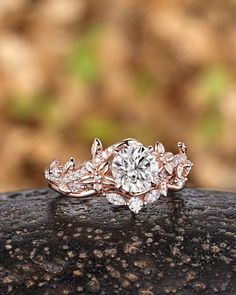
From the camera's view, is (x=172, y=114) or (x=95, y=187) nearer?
(x=95, y=187)

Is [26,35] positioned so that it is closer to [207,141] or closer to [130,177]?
[207,141]

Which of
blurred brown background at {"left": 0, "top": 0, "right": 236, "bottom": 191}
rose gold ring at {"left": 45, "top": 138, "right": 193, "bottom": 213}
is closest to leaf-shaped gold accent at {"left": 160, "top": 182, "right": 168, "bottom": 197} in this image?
rose gold ring at {"left": 45, "top": 138, "right": 193, "bottom": 213}

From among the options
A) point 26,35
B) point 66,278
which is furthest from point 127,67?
point 66,278

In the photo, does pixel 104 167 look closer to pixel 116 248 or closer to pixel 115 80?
pixel 116 248

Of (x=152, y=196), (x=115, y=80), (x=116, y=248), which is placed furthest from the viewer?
(x=115, y=80)

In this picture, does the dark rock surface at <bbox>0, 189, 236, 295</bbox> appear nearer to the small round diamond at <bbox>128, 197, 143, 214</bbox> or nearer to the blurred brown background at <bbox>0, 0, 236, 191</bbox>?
the small round diamond at <bbox>128, 197, 143, 214</bbox>

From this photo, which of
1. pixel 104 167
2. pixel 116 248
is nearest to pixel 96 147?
pixel 104 167
